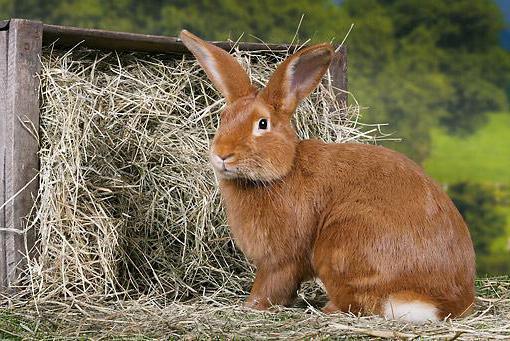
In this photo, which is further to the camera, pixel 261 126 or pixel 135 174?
pixel 135 174

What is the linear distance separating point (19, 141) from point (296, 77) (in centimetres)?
150

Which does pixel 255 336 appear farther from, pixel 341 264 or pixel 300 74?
pixel 300 74

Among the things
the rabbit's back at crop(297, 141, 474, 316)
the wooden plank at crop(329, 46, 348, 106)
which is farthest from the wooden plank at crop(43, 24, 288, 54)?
the rabbit's back at crop(297, 141, 474, 316)

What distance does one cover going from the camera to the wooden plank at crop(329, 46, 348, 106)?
6156 millimetres

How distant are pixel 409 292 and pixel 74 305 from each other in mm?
1696

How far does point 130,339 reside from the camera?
165 inches

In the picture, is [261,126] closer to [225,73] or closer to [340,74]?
[225,73]

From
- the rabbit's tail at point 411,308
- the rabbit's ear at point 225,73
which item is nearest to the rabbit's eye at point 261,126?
the rabbit's ear at point 225,73

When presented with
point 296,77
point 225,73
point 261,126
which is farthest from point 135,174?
point 296,77

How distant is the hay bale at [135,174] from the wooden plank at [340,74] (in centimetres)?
6

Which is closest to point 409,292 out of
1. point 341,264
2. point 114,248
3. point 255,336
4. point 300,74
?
point 341,264

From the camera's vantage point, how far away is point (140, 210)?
5.59 metres

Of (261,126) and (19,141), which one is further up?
(261,126)

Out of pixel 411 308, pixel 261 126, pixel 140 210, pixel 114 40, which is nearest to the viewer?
pixel 411 308
